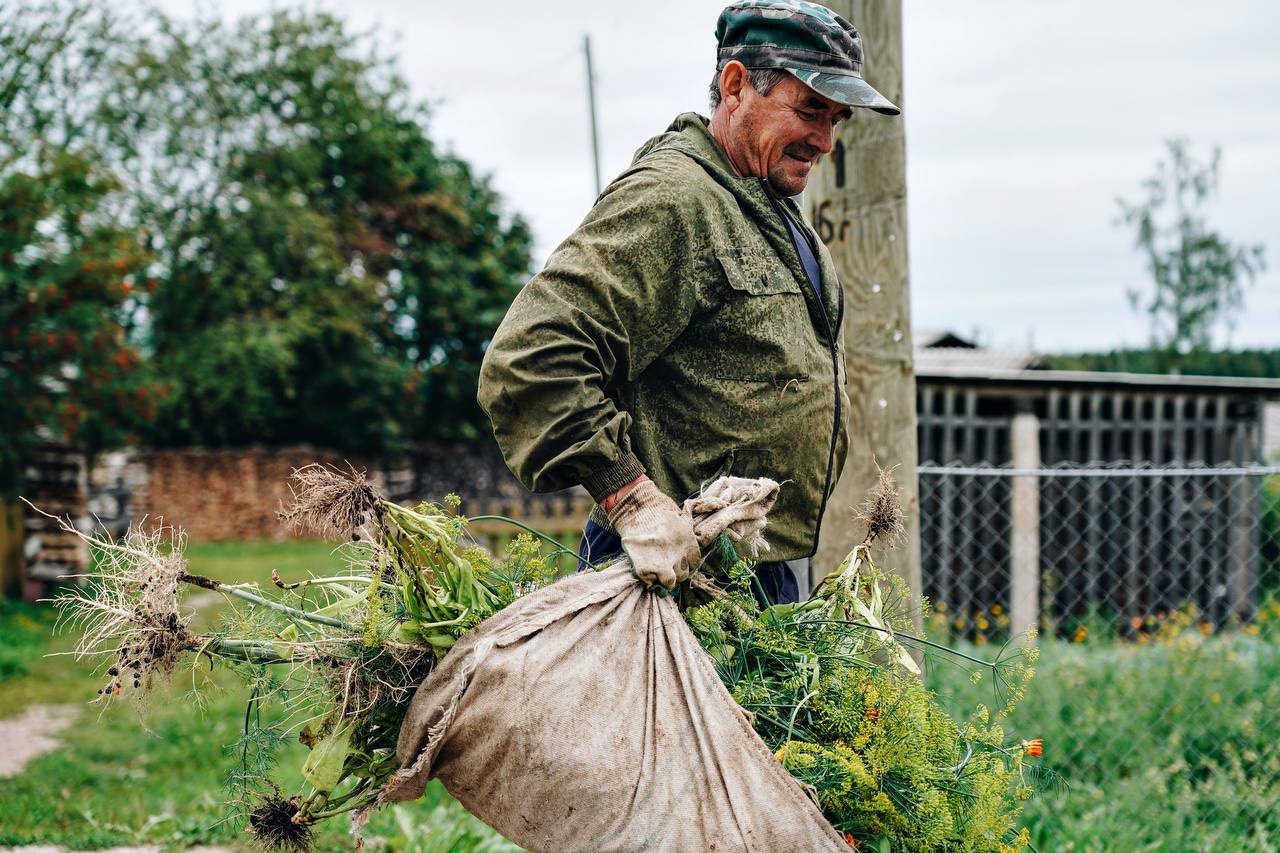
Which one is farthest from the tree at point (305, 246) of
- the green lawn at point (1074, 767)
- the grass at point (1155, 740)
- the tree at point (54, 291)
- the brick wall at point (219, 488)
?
the grass at point (1155, 740)

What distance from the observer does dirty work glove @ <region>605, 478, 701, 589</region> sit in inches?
70.5

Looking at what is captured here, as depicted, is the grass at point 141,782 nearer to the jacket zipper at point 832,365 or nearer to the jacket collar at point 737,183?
the jacket zipper at point 832,365

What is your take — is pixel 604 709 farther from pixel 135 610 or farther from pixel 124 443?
pixel 124 443

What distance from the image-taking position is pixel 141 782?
4.91m

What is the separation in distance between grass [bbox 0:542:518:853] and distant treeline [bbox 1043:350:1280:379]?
2037 centimetres

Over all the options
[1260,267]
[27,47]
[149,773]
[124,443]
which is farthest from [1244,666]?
[1260,267]

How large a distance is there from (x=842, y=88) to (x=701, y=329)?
51 cm

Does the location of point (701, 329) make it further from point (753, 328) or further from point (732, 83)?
point (732, 83)

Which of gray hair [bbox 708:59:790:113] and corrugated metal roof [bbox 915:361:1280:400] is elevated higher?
gray hair [bbox 708:59:790:113]

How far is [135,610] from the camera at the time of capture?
1.72m

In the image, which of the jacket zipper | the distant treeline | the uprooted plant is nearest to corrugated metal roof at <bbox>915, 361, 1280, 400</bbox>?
the jacket zipper

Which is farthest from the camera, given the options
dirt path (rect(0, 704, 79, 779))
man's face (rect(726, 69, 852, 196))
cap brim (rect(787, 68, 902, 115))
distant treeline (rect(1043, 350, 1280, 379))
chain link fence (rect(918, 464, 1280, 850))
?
distant treeline (rect(1043, 350, 1280, 379))

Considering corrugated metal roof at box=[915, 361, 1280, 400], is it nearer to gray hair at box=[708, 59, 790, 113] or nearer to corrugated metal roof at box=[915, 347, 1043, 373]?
corrugated metal roof at box=[915, 347, 1043, 373]

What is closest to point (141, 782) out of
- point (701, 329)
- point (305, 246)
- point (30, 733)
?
point (30, 733)
